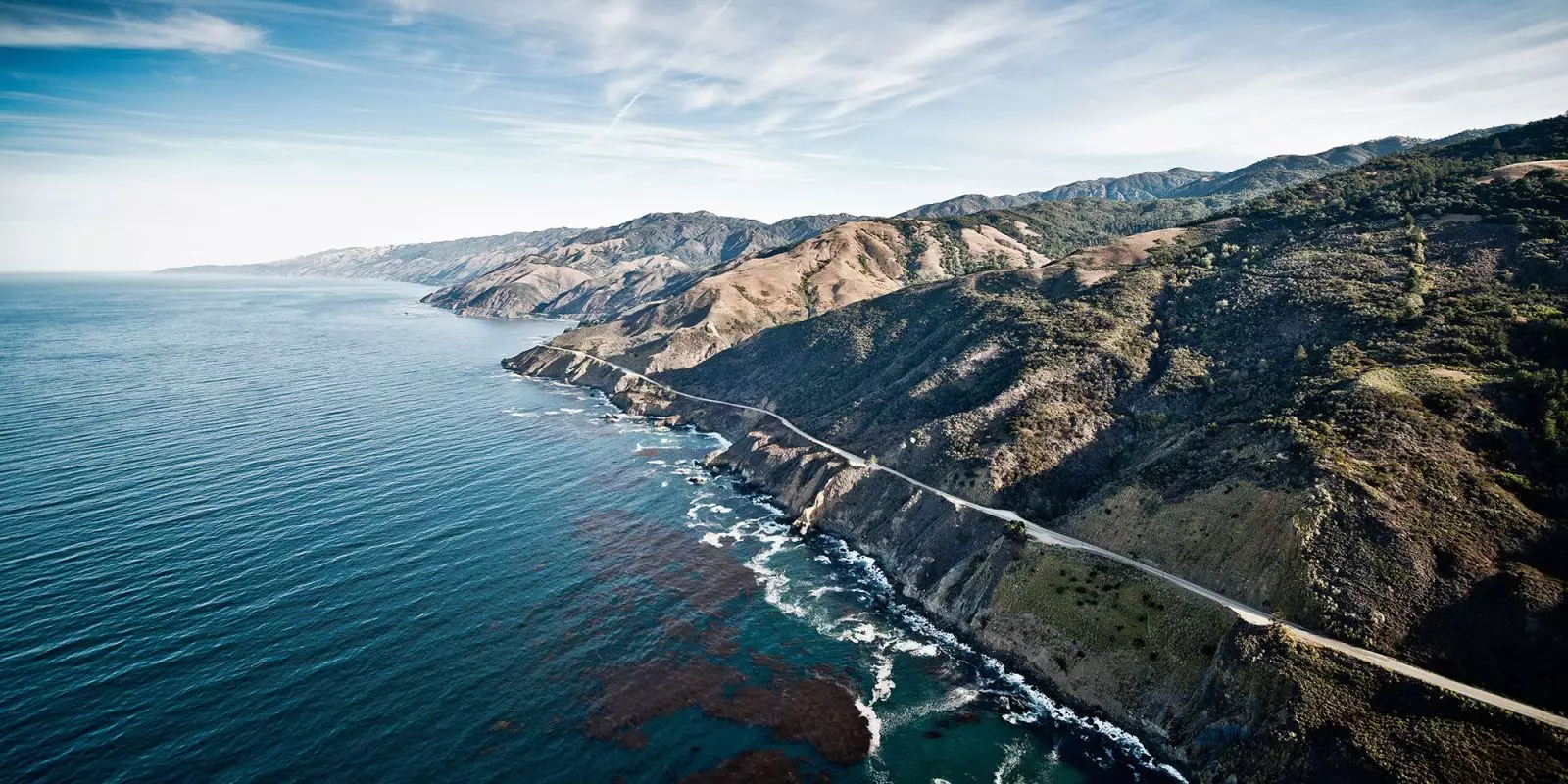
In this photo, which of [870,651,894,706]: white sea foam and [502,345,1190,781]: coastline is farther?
[870,651,894,706]: white sea foam

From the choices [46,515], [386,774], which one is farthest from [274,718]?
[46,515]

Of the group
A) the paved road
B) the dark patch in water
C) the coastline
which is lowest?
the coastline

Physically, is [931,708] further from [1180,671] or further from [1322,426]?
[1322,426]

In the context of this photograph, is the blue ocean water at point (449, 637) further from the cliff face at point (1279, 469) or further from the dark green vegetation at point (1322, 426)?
the dark green vegetation at point (1322, 426)

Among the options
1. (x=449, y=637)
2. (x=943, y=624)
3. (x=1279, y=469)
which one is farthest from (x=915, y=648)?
(x=449, y=637)

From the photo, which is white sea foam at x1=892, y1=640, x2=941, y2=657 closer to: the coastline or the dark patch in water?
the coastline

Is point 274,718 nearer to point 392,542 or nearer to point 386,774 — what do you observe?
point 386,774

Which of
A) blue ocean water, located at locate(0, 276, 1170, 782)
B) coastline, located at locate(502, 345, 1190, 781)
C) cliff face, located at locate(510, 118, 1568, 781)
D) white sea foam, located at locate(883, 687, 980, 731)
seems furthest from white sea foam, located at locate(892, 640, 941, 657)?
white sea foam, located at locate(883, 687, 980, 731)
